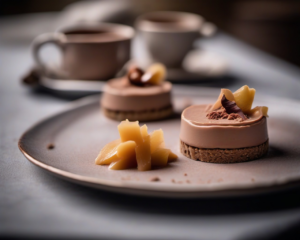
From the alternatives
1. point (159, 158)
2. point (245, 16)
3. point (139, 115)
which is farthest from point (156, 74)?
point (245, 16)

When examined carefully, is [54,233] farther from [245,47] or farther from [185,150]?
[245,47]

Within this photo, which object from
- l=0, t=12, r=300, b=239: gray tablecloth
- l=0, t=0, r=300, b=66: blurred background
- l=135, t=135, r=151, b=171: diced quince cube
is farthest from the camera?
l=0, t=0, r=300, b=66: blurred background

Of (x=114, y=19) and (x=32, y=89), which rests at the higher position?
(x=114, y=19)

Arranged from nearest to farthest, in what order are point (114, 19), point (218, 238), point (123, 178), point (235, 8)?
point (218, 238)
point (123, 178)
point (114, 19)
point (235, 8)

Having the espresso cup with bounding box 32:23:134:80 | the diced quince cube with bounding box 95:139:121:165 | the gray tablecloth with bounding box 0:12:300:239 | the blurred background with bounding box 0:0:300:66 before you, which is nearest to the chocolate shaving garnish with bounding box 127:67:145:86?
the espresso cup with bounding box 32:23:134:80

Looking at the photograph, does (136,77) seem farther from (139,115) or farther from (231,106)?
(231,106)

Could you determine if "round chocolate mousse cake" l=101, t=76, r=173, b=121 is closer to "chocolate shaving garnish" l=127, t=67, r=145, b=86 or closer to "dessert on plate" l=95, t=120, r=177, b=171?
"chocolate shaving garnish" l=127, t=67, r=145, b=86

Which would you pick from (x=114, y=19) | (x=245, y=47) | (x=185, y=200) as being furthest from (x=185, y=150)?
(x=245, y=47)
